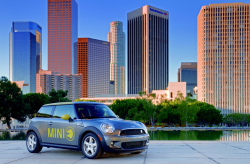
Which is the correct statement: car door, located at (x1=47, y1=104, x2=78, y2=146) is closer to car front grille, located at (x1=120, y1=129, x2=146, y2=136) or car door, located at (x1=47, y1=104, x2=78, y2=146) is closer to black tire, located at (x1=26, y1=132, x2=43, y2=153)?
black tire, located at (x1=26, y1=132, x2=43, y2=153)

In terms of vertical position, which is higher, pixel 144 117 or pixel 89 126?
pixel 89 126

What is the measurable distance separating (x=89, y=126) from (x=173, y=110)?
3154 inches

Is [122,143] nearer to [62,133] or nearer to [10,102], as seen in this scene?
[62,133]

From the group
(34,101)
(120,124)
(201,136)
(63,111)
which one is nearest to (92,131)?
(120,124)

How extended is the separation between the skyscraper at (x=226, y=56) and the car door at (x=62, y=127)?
181m

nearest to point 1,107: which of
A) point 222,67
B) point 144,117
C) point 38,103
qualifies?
point 38,103

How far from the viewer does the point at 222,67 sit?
187500 mm

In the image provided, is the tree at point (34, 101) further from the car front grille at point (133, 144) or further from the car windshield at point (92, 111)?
the car front grille at point (133, 144)

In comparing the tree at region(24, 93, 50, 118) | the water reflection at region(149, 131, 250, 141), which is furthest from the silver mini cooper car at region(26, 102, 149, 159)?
the tree at region(24, 93, 50, 118)

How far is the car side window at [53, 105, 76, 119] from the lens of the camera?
1138 centimetres

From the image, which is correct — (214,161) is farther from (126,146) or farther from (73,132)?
(73,132)

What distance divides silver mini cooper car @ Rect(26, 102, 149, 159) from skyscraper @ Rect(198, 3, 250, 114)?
18084 cm

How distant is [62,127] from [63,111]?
60 centimetres

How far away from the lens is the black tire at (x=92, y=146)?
10195 mm
